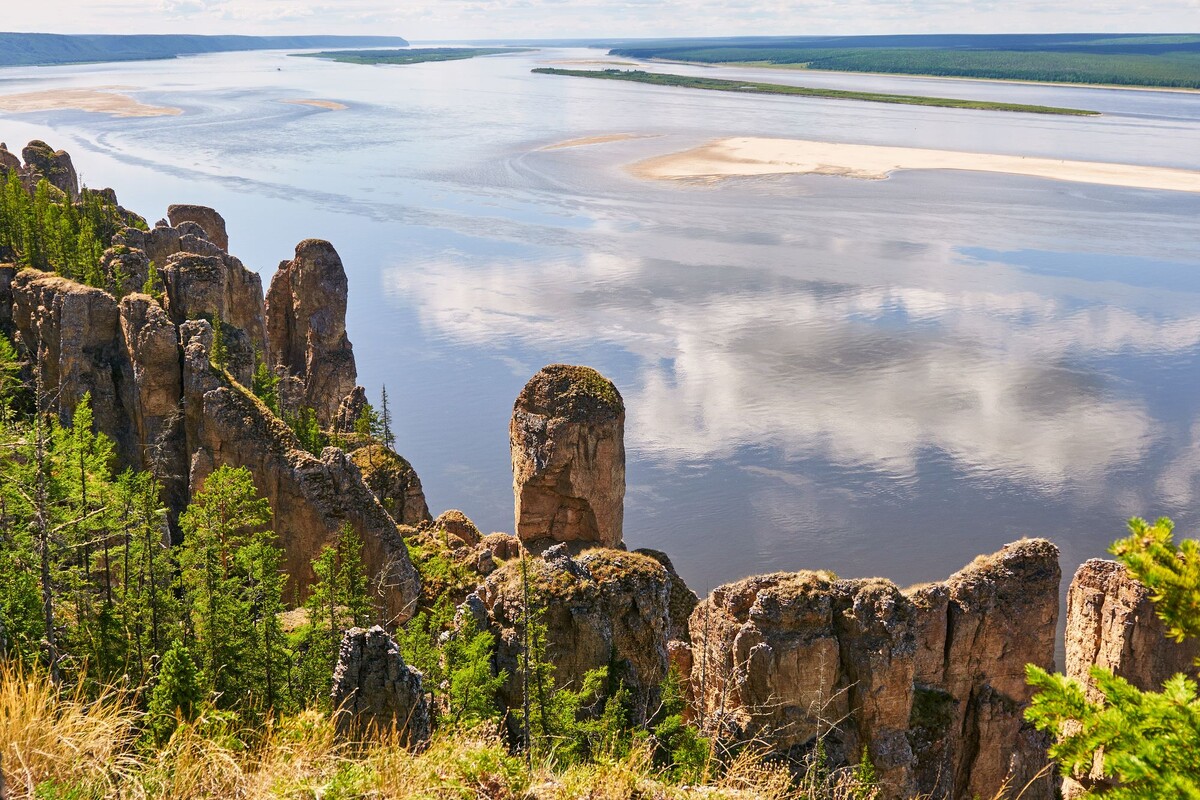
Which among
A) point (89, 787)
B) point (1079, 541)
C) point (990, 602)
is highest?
point (89, 787)

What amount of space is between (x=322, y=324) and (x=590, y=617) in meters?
35.0

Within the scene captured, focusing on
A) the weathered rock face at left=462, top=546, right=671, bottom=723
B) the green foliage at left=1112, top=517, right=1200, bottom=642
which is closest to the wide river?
the weathered rock face at left=462, top=546, right=671, bottom=723

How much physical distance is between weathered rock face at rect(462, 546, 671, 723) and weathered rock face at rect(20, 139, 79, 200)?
203 ft

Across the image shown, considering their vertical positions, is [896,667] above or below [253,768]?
below

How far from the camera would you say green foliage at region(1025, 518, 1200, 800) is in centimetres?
834

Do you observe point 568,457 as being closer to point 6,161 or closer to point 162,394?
point 162,394

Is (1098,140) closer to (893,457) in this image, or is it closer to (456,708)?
(893,457)

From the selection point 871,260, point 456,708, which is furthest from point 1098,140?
point 456,708

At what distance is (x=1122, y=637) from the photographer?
2353 centimetres

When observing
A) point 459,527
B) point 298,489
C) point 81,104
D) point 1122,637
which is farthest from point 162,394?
point 81,104

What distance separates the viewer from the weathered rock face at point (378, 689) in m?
15.0

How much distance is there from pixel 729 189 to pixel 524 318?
4928 cm

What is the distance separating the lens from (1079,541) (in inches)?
1671

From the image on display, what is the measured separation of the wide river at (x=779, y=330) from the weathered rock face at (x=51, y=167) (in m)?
12.1
